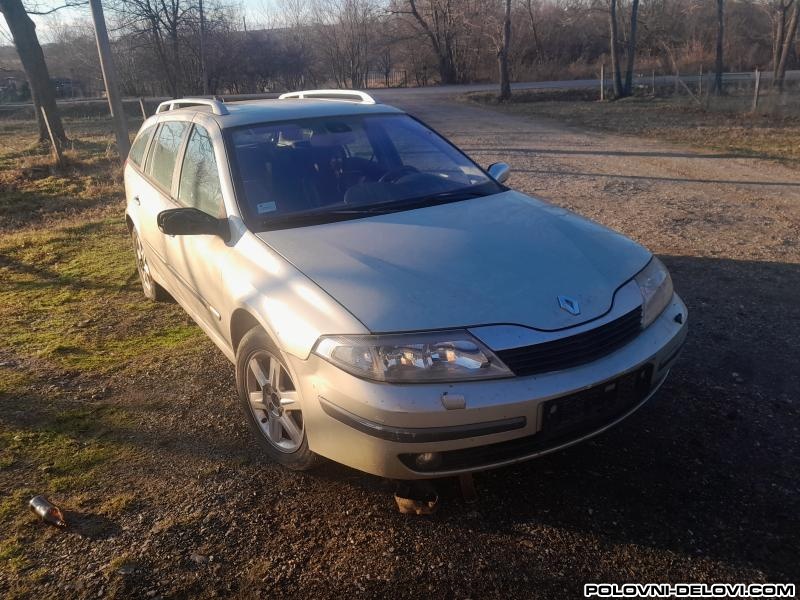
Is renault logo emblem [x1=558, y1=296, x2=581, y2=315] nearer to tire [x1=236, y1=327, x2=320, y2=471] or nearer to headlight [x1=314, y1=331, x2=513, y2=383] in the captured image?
headlight [x1=314, y1=331, x2=513, y2=383]

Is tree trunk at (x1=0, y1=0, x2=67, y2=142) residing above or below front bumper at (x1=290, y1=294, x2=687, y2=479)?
above

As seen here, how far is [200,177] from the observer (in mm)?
3770

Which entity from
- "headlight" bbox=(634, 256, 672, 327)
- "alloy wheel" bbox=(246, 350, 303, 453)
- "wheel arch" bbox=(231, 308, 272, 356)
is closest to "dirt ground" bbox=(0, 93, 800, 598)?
"alloy wheel" bbox=(246, 350, 303, 453)

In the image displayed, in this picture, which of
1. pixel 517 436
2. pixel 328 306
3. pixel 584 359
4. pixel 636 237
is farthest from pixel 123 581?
pixel 636 237

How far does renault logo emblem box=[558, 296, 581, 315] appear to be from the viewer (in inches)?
99.7

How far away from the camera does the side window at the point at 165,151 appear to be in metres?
4.28

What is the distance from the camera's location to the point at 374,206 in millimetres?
3477

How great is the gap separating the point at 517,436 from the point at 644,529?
69cm

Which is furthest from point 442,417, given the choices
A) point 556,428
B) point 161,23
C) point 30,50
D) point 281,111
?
point 161,23

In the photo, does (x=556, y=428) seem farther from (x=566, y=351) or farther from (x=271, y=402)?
(x=271, y=402)

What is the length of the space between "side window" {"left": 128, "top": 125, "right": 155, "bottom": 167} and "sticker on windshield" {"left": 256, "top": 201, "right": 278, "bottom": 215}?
7.50 feet

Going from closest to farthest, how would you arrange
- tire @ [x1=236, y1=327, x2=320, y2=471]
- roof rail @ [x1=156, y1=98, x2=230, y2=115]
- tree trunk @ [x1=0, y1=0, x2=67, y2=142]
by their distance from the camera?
tire @ [x1=236, y1=327, x2=320, y2=471], roof rail @ [x1=156, y1=98, x2=230, y2=115], tree trunk @ [x1=0, y1=0, x2=67, y2=142]

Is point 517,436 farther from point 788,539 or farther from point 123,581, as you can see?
point 123,581

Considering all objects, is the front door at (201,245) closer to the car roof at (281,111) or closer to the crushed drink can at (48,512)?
the car roof at (281,111)
